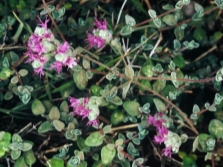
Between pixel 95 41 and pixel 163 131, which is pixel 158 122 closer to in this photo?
pixel 163 131

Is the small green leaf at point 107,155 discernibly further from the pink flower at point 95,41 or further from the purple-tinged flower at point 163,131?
the pink flower at point 95,41

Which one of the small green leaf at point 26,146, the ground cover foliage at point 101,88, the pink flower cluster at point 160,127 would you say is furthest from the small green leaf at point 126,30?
the small green leaf at point 26,146

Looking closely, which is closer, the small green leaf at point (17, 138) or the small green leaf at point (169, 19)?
the small green leaf at point (17, 138)

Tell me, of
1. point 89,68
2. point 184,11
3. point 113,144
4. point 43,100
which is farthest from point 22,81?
point 184,11

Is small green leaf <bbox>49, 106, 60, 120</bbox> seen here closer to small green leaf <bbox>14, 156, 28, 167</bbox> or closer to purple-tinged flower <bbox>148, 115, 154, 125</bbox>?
small green leaf <bbox>14, 156, 28, 167</bbox>

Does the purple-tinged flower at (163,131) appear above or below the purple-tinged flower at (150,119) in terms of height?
below

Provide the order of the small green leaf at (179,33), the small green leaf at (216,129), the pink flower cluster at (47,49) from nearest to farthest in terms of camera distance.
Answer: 1. the pink flower cluster at (47,49)
2. the small green leaf at (216,129)
3. the small green leaf at (179,33)

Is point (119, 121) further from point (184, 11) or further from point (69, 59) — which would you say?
point (184, 11)

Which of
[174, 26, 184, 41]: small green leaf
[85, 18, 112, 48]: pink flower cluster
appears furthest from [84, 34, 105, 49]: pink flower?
[174, 26, 184, 41]: small green leaf

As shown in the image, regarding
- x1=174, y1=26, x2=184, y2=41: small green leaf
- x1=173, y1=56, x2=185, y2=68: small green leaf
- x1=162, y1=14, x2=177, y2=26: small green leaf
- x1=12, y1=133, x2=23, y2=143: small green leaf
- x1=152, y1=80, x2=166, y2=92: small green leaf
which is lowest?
x1=12, y1=133, x2=23, y2=143: small green leaf
